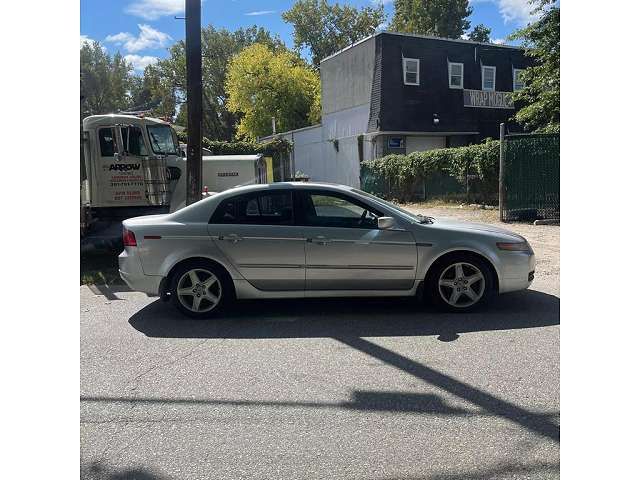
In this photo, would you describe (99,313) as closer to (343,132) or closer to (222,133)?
(343,132)

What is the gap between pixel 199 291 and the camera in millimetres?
6008

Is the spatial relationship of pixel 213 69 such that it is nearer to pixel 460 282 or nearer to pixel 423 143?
pixel 423 143

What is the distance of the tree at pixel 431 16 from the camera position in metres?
48.8

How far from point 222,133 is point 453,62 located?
3632cm

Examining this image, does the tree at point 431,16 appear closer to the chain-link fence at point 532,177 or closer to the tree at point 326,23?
the tree at point 326,23

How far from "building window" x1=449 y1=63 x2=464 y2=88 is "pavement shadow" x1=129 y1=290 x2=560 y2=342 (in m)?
22.2

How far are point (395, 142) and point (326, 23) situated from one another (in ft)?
103

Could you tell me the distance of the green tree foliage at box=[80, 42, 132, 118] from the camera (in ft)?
178

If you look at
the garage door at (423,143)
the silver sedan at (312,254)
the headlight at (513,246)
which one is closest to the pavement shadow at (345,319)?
the silver sedan at (312,254)

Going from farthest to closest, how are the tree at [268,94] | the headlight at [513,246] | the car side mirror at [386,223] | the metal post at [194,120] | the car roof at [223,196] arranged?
the tree at [268,94]
the metal post at [194,120]
the car roof at [223,196]
the headlight at [513,246]
the car side mirror at [386,223]

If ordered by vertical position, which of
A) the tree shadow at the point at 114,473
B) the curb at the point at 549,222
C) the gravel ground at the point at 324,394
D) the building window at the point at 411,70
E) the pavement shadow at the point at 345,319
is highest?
the building window at the point at 411,70

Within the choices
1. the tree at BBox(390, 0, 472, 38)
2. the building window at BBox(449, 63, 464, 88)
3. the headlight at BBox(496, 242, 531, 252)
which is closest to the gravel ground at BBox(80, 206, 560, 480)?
the headlight at BBox(496, 242, 531, 252)

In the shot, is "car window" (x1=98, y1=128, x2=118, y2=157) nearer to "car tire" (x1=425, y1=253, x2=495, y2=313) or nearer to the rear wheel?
the rear wheel

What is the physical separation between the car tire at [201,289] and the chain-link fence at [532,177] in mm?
9202
